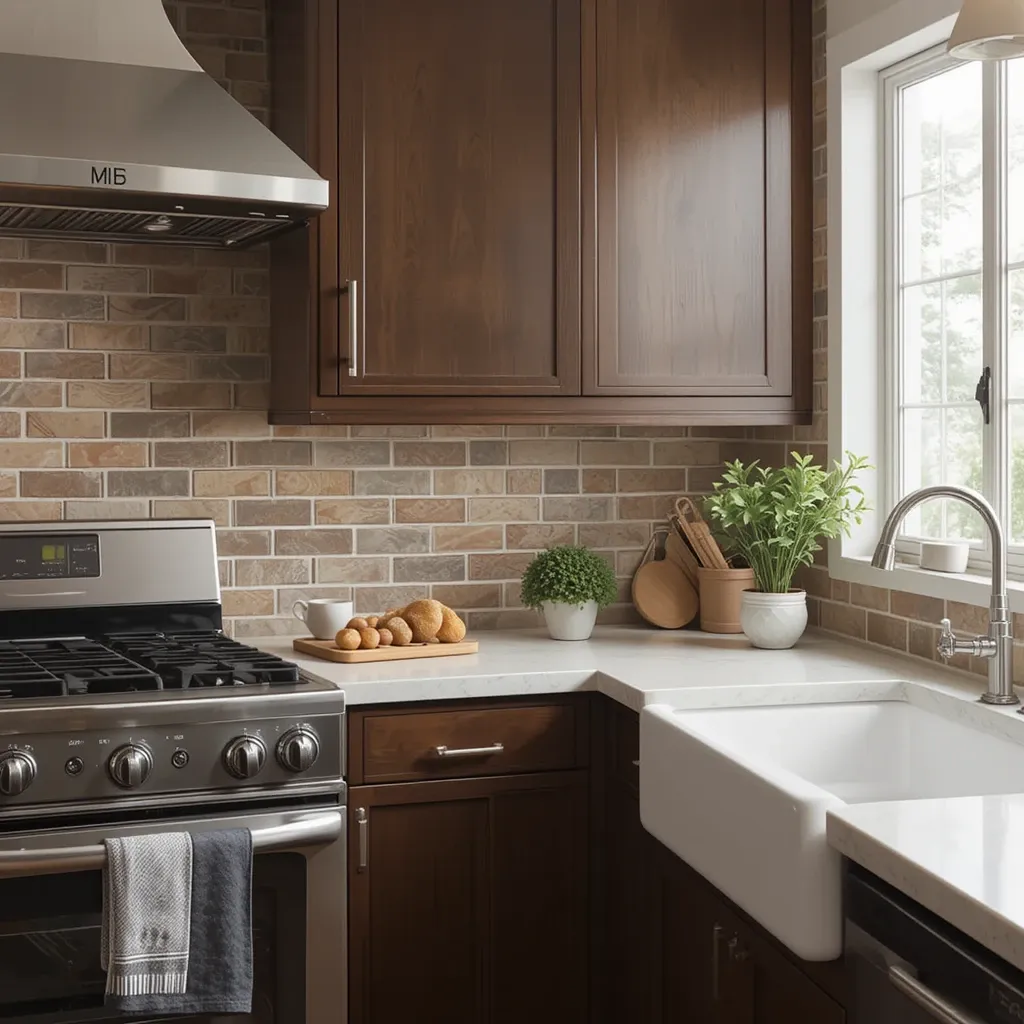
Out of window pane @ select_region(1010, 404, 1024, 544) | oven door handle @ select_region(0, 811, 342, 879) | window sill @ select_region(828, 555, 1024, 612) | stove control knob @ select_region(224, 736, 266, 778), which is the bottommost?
oven door handle @ select_region(0, 811, 342, 879)

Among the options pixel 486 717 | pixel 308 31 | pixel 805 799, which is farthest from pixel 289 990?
pixel 308 31

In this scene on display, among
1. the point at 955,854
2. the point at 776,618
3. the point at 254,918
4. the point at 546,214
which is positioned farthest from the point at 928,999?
the point at 546,214

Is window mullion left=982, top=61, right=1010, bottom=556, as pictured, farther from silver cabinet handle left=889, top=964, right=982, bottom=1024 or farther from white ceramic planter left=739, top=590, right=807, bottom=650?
silver cabinet handle left=889, top=964, right=982, bottom=1024

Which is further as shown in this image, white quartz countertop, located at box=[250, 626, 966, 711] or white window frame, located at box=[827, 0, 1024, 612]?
white window frame, located at box=[827, 0, 1024, 612]

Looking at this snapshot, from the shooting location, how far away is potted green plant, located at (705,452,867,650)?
2.80 m

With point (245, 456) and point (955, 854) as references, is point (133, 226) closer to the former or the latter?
point (245, 456)

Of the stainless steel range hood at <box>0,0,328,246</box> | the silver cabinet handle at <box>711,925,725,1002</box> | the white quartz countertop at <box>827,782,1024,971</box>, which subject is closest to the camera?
the white quartz countertop at <box>827,782,1024,971</box>

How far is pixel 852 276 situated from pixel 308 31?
4.14 ft

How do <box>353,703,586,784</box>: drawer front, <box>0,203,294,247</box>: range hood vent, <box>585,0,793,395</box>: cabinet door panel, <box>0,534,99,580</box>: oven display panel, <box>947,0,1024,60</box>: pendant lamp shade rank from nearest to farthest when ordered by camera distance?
<box>947,0,1024,60</box>: pendant lamp shade → <box>353,703,586,784</box>: drawer front → <box>0,203,294,247</box>: range hood vent → <box>0,534,99,580</box>: oven display panel → <box>585,0,793,395</box>: cabinet door panel

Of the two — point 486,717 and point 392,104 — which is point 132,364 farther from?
point 486,717

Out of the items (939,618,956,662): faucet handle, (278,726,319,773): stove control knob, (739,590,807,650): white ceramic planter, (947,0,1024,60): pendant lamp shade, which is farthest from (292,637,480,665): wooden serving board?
(947,0,1024,60): pendant lamp shade

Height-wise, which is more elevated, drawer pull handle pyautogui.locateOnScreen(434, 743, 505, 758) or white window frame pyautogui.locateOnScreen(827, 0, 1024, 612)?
white window frame pyautogui.locateOnScreen(827, 0, 1024, 612)

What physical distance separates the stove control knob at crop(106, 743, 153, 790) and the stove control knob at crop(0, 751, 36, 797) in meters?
0.12

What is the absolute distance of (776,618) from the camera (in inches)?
111
